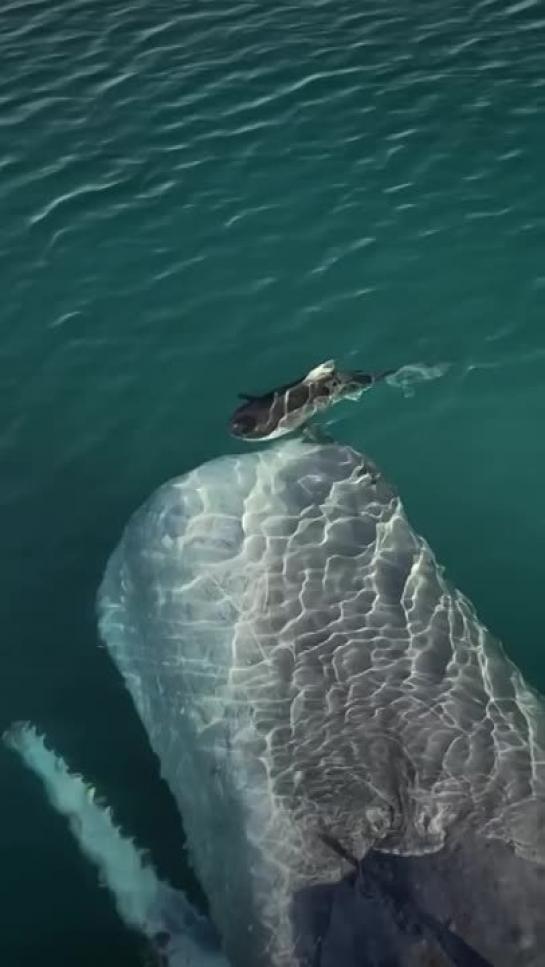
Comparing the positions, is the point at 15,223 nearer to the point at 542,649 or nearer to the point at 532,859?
the point at 542,649

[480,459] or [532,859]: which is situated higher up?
[532,859]

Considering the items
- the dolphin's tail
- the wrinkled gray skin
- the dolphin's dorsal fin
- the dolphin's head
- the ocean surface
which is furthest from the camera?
the dolphin's dorsal fin

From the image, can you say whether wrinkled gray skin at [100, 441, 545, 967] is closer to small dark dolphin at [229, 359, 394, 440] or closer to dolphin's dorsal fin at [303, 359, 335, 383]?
small dark dolphin at [229, 359, 394, 440]

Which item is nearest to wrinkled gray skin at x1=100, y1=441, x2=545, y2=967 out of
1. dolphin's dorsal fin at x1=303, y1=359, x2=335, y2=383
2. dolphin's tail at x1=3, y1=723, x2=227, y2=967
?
dolphin's tail at x1=3, y1=723, x2=227, y2=967

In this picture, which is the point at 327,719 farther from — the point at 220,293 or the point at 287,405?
the point at 220,293

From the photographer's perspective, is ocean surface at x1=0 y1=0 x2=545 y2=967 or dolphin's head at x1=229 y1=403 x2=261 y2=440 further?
dolphin's head at x1=229 y1=403 x2=261 y2=440

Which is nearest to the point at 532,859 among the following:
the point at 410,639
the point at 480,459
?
the point at 410,639
